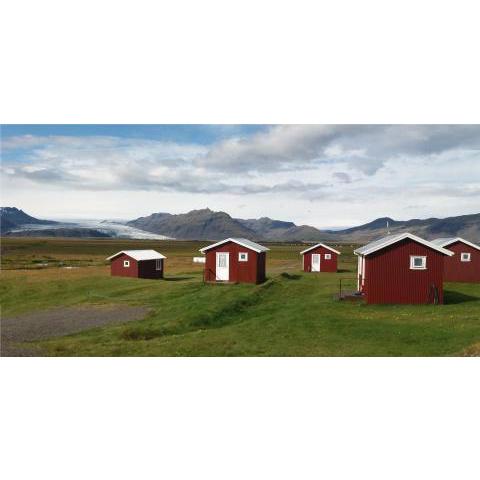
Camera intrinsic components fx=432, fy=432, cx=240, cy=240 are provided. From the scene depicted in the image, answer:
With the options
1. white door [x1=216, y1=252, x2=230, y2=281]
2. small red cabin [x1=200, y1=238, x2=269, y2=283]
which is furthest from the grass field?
white door [x1=216, y1=252, x2=230, y2=281]

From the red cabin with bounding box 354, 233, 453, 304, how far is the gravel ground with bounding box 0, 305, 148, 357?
14.4m

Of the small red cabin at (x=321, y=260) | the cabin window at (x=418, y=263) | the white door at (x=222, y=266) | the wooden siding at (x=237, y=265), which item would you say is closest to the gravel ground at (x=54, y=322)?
the wooden siding at (x=237, y=265)

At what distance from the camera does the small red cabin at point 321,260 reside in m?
51.4

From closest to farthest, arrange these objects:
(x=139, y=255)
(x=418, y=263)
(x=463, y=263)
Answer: (x=418, y=263), (x=463, y=263), (x=139, y=255)

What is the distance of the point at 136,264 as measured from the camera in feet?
151

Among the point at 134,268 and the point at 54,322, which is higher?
the point at 134,268

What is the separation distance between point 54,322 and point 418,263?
22145mm

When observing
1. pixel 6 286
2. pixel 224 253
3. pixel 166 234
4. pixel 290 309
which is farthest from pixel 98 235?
pixel 290 309

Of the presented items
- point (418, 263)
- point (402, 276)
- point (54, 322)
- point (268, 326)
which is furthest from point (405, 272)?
point (54, 322)

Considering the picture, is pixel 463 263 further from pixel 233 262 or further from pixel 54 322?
pixel 54 322

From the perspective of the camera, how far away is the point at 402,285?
2575cm

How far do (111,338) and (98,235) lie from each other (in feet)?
481

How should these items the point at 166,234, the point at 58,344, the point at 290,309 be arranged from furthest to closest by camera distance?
1. the point at 166,234
2. the point at 290,309
3. the point at 58,344
